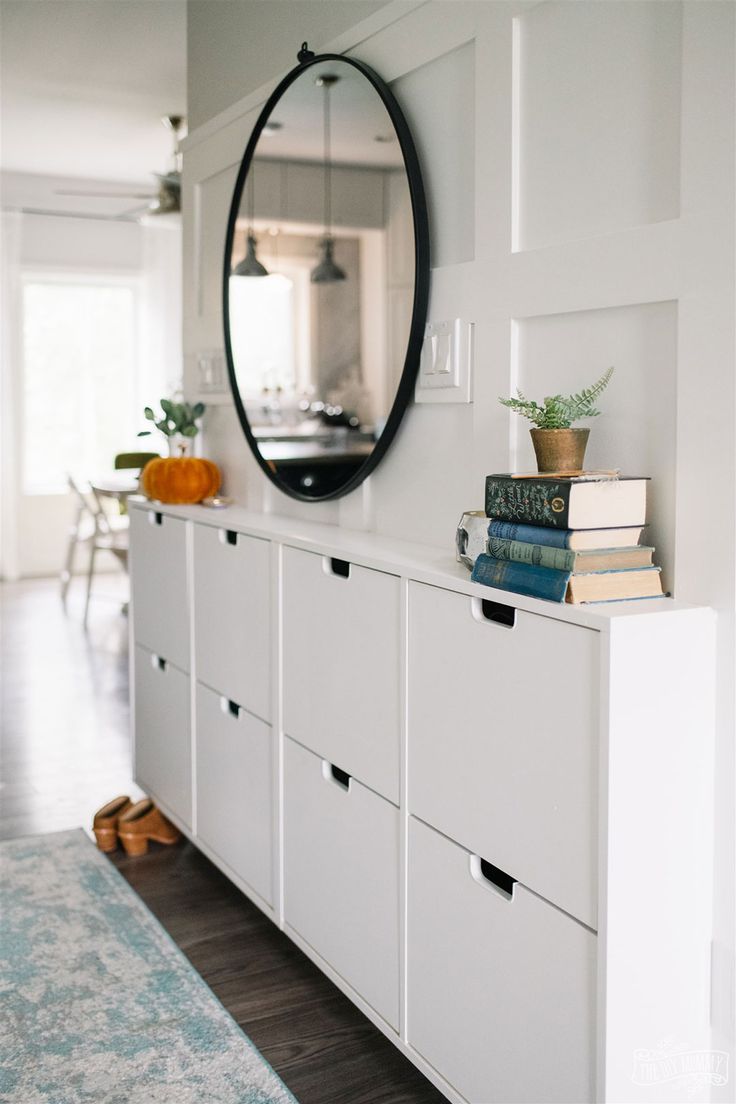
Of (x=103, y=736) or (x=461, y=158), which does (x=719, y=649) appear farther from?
(x=103, y=736)

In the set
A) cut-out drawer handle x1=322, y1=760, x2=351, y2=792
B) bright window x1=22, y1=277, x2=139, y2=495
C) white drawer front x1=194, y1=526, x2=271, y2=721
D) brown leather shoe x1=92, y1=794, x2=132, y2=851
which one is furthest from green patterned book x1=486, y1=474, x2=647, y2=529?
bright window x1=22, y1=277, x2=139, y2=495

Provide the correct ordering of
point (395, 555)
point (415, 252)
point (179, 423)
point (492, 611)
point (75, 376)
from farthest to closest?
point (75, 376), point (179, 423), point (415, 252), point (395, 555), point (492, 611)

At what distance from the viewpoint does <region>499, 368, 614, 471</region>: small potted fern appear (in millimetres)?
1600

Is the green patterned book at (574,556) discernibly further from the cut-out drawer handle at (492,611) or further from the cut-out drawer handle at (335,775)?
the cut-out drawer handle at (335,775)

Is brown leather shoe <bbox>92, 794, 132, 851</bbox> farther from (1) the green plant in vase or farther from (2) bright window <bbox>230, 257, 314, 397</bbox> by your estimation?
(2) bright window <bbox>230, 257, 314, 397</bbox>

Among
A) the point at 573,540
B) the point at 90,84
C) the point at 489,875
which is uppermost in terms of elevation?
the point at 90,84

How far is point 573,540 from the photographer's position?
4.68 ft

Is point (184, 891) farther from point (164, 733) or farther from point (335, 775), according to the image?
point (335, 775)

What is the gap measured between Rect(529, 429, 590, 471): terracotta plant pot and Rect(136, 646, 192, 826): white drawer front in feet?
4.72

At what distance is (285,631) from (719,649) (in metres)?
1.00

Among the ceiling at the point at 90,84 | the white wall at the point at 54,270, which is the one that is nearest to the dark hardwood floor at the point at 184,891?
the white wall at the point at 54,270

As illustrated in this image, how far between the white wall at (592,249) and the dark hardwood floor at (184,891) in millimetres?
725

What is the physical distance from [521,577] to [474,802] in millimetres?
352

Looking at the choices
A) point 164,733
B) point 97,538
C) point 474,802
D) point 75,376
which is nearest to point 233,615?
point 164,733
